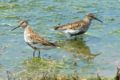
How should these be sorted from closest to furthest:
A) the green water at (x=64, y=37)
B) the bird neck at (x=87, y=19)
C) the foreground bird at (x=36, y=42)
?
the green water at (x=64, y=37)
the foreground bird at (x=36, y=42)
the bird neck at (x=87, y=19)

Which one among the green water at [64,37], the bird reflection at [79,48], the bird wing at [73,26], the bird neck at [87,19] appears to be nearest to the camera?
the green water at [64,37]

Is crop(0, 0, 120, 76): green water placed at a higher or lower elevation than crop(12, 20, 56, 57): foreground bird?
lower

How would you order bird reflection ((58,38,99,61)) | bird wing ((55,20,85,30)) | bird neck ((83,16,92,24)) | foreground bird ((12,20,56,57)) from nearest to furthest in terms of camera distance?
1. foreground bird ((12,20,56,57))
2. bird reflection ((58,38,99,61))
3. bird wing ((55,20,85,30))
4. bird neck ((83,16,92,24))

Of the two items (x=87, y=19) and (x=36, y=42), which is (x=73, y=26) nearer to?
(x=87, y=19)

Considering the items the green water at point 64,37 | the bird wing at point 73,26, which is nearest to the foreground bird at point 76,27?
the bird wing at point 73,26

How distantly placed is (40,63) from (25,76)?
1.43 m

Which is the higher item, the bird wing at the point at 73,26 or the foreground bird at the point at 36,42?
the foreground bird at the point at 36,42

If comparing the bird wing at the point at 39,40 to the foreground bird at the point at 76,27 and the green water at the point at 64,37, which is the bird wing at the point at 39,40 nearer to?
the green water at the point at 64,37

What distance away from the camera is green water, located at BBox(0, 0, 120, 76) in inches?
519

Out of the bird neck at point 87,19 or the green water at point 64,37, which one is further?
the bird neck at point 87,19

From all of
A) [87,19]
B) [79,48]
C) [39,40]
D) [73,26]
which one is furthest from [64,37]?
[39,40]

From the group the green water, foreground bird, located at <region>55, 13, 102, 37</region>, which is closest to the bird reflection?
the green water

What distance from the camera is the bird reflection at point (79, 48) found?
14.1 metres

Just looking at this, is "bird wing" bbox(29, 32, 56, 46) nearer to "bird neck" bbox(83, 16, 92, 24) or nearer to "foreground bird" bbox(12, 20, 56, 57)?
"foreground bird" bbox(12, 20, 56, 57)
